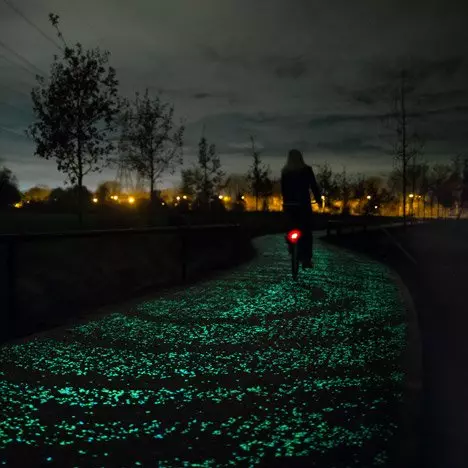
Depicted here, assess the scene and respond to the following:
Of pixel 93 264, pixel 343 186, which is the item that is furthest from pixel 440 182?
pixel 93 264

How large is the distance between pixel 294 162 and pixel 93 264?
7699 mm

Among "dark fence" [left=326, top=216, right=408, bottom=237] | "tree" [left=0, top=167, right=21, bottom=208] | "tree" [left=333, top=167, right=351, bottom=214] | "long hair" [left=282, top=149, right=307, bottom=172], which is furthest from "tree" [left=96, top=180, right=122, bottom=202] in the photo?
"long hair" [left=282, top=149, right=307, bottom=172]

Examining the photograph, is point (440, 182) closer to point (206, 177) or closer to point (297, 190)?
point (206, 177)

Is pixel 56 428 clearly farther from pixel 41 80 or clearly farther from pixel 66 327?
pixel 41 80

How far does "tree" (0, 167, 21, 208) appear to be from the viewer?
84344mm

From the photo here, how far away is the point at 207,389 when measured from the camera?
12.9 feet

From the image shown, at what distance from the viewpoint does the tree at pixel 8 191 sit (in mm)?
84344

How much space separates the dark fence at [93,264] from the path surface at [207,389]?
1254mm

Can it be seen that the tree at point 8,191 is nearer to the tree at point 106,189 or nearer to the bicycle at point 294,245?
the tree at point 106,189

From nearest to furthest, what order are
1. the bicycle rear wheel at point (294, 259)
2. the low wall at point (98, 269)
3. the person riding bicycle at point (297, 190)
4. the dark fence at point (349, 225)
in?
the low wall at point (98, 269), the bicycle rear wheel at point (294, 259), the person riding bicycle at point (297, 190), the dark fence at point (349, 225)

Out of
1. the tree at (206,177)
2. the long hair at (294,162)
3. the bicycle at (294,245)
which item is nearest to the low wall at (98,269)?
the bicycle at (294,245)

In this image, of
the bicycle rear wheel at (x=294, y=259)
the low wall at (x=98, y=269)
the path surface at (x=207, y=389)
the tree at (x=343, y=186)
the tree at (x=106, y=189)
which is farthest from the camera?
the tree at (x=106, y=189)

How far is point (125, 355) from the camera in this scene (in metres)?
4.89

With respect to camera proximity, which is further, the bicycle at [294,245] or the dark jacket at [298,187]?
the dark jacket at [298,187]
